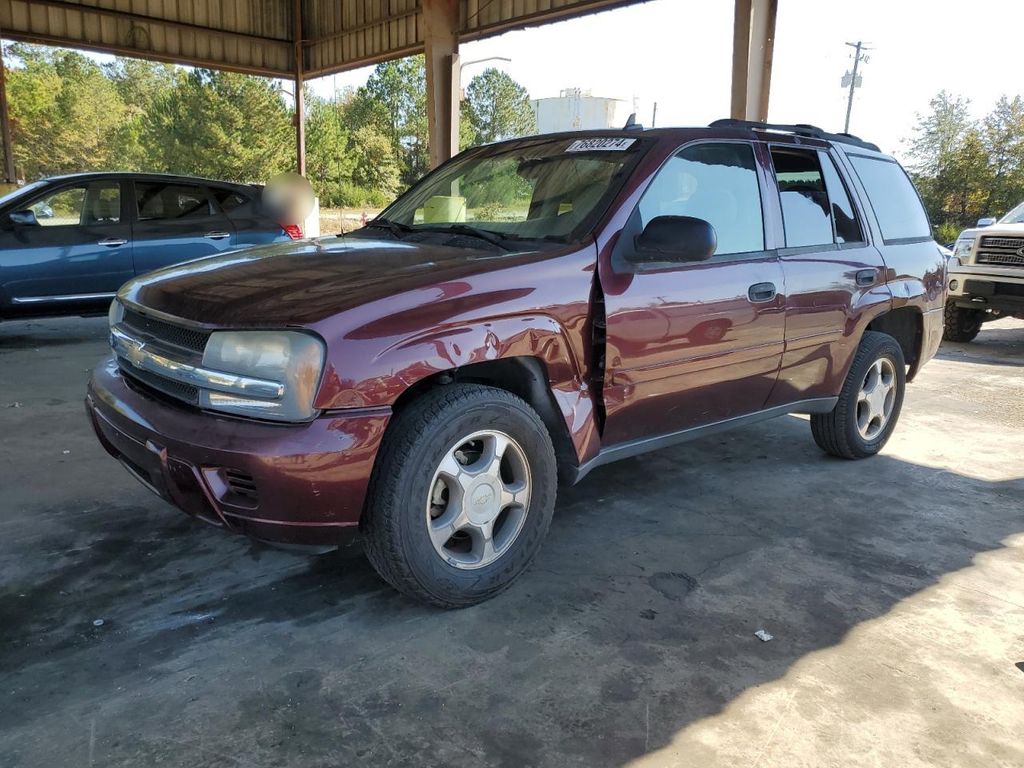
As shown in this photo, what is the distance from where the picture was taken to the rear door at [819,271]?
3.70 meters

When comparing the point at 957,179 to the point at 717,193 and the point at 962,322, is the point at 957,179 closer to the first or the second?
the point at 962,322

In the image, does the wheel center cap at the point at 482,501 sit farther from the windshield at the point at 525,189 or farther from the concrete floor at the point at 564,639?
the windshield at the point at 525,189

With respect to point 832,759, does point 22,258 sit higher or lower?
higher

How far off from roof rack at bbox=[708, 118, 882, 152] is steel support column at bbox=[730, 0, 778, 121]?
384 cm

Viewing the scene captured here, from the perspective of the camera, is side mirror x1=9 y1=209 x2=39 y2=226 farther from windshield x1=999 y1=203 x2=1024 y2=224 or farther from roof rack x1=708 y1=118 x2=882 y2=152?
windshield x1=999 y1=203 x2=1024 y2=224

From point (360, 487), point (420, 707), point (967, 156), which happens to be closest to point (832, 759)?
point (420, 707)

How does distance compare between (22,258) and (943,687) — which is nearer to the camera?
(943,687)

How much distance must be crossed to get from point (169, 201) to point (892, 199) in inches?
256

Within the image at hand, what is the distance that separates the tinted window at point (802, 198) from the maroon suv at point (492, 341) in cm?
2

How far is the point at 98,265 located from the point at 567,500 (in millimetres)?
5652

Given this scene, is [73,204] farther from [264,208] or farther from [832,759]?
[832,759]

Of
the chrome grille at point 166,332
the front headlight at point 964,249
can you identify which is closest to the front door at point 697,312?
the chrome grille at point 166,332

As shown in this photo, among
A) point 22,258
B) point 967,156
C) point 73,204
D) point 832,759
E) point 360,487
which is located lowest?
point 832,759

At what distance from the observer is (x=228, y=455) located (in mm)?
2291
